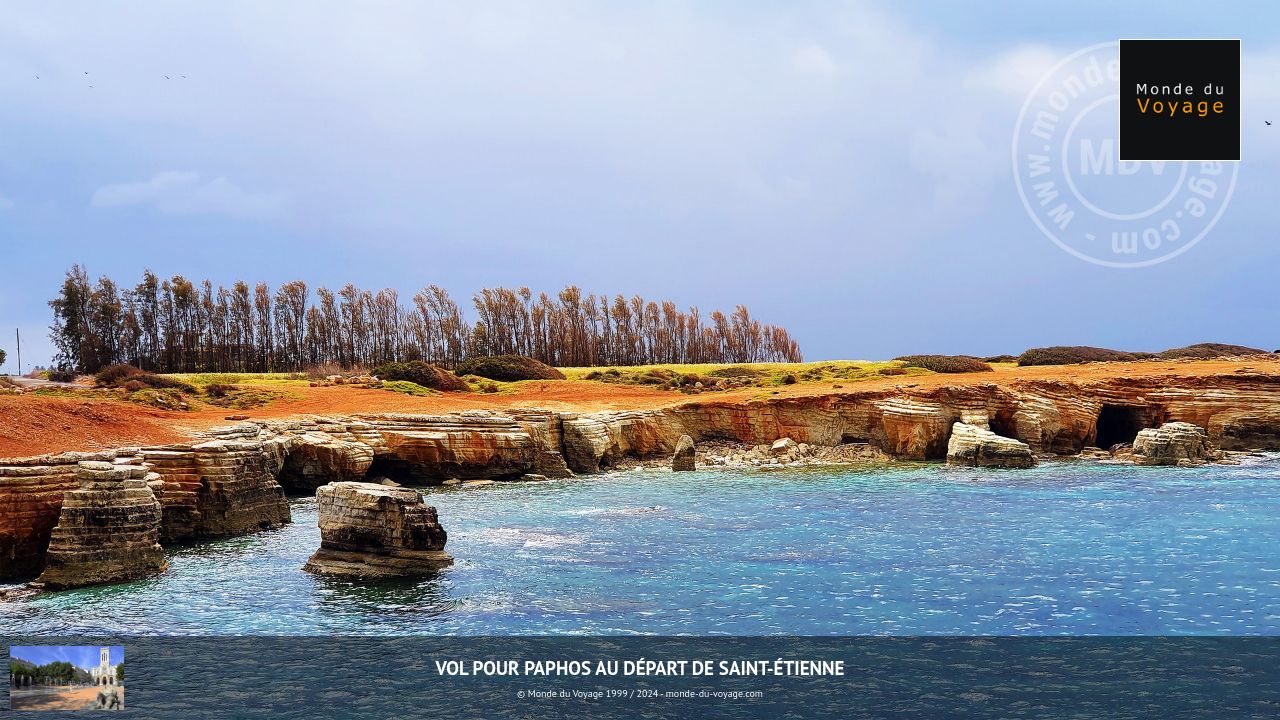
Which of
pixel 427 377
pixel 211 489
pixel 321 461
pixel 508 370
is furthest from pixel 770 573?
pixel 508 370

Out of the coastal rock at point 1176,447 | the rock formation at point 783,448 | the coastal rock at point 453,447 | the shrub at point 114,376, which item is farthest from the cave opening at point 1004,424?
the shrub at point 114,376

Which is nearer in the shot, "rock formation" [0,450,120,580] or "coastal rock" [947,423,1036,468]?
"rock formation" [0,450,120,580]

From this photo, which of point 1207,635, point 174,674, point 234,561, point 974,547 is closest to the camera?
point 174,674

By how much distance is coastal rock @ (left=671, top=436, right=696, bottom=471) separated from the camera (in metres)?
42.1

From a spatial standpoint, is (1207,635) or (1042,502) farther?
(1042,502)

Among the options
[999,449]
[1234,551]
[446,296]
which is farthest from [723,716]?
[446,296]

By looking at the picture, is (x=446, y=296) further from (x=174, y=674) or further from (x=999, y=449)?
(x=174, y=674)

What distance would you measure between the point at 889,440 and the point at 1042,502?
1462 cm

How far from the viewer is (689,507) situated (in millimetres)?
29688

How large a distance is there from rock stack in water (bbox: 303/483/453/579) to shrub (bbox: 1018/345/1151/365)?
6118cm

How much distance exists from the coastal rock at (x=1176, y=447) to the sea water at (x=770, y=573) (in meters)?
8.20

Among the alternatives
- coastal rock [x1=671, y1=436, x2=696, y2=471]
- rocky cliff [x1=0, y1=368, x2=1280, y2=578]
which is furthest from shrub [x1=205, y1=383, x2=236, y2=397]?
coastal rock [x1=671, y1=436, x2=696, y2=471]

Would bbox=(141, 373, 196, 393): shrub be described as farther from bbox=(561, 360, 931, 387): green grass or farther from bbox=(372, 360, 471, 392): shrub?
bbox=(561, 360, 931, 387): green grass

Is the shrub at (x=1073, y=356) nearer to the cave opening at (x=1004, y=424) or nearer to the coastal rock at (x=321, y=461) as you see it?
the cave opening at (x=1004, y=424)
